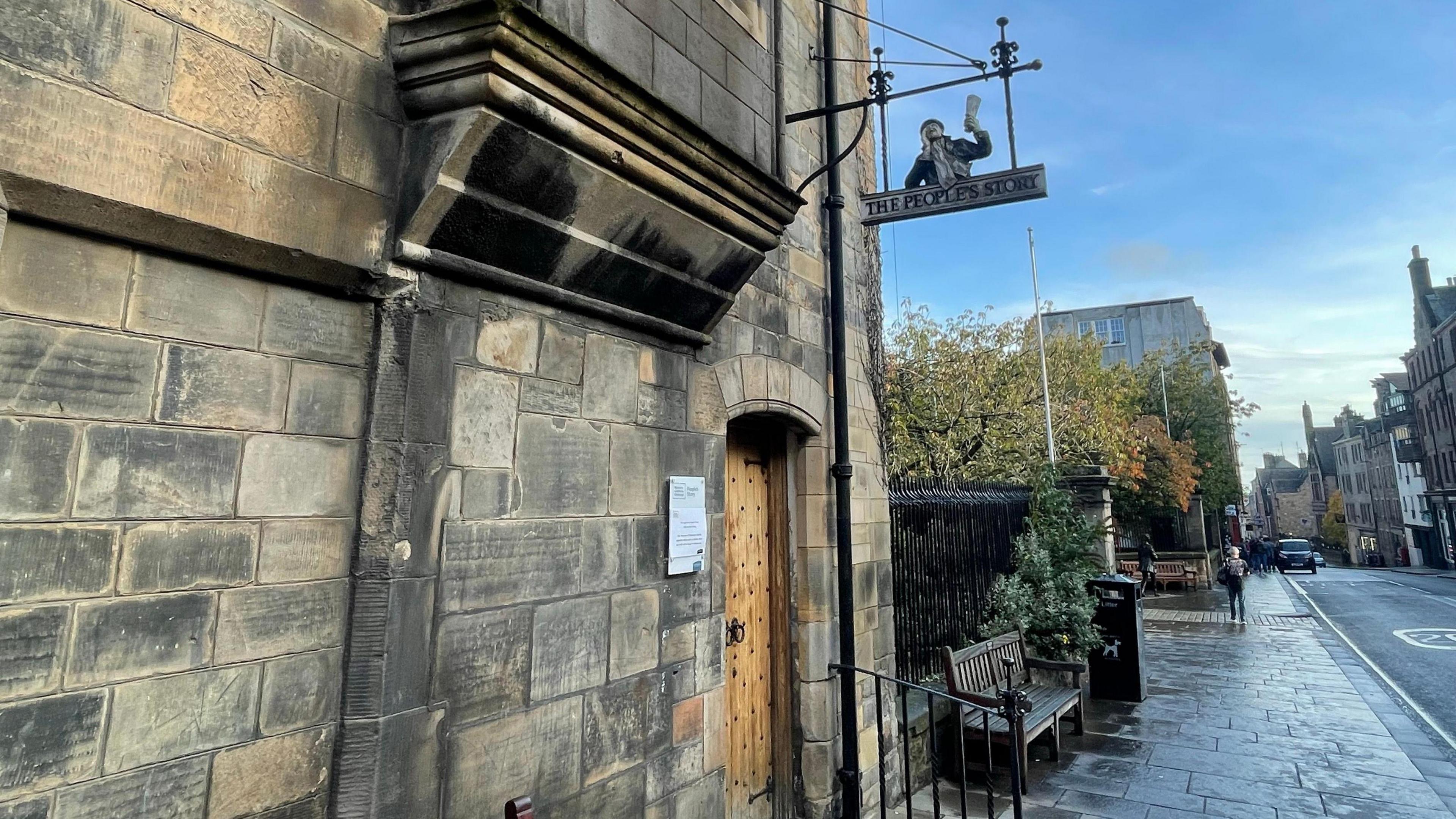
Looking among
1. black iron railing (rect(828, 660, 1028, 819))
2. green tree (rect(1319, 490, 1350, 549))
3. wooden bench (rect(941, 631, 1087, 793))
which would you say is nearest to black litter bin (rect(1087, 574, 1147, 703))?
wooden bench (rect(941, 631, 1087, 793))

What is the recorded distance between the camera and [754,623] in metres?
4.68

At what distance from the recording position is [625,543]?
311 cm

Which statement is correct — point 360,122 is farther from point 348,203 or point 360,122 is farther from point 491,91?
point 491,91

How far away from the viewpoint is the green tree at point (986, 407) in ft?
50.6

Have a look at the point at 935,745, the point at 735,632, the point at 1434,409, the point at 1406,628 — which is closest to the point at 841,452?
the point at 735,632

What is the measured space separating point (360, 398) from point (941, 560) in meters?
6.31

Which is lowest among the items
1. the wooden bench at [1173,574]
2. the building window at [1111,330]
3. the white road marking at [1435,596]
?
the white road marking at [1435,596]

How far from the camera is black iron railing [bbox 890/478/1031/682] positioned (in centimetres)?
657

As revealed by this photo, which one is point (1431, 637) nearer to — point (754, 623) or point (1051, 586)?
point (1051, 586)

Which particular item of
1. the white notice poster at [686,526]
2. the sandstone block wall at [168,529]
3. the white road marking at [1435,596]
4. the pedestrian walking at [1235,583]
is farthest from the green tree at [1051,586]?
the white road marking at [1435,596]

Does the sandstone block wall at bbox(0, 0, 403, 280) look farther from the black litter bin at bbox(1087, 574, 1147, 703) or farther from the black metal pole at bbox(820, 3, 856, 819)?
the black litter bin at bbox(1087, 574, 1147, 703)

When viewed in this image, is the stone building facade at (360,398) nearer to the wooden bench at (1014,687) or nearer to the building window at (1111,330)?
the wooden bench at (1014,687)

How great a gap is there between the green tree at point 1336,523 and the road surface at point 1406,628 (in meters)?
50.8

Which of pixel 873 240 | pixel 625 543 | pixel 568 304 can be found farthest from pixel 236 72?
pixel 873 240
